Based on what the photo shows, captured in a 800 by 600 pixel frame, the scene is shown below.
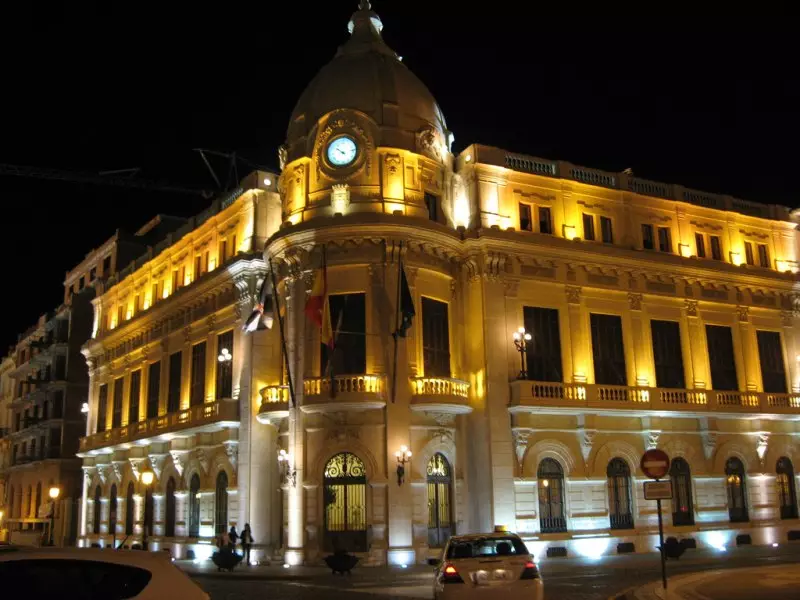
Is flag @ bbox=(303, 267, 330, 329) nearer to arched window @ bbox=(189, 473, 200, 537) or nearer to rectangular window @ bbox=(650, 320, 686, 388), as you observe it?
arched window @ bbox=(189, 473, 200, 537)

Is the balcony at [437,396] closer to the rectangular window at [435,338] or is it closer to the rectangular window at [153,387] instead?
the rectangular window at [435,338]

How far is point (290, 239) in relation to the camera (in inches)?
1395

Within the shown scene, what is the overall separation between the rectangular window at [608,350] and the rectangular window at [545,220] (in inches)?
179

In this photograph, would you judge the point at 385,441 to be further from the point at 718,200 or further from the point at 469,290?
the point at 718,200

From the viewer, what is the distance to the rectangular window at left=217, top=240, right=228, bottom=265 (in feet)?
141

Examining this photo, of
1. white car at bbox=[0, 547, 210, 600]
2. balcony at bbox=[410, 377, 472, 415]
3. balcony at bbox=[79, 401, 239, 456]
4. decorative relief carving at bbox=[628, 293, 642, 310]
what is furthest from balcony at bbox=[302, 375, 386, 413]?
white car at bbox=[0, 547, 210, 600]

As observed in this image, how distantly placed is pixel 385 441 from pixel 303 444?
11.6 ft

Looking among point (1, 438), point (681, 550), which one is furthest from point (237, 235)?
point (1, 438)

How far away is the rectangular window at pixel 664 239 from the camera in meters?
42.1

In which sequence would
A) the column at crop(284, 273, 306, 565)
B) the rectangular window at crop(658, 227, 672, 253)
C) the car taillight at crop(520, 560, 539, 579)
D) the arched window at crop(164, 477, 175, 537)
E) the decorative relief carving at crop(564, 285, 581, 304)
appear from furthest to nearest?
the arched window at crop(164, 477, 175, 537) → the rectangular window at crop(658, 227, 672, 253) → the decorative relief carving at crop(564, 285, 581, 304) → the column at crop(284, 273, 306, 565) → the car taillight at crop(520, 560, 539, 579)

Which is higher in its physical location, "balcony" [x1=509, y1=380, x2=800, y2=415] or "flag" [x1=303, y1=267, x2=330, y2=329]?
"flag" [x1=303, y1=267, x2=330, y2=329]

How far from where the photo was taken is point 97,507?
180 ft

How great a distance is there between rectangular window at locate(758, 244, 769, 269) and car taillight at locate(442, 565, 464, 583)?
36.0 m

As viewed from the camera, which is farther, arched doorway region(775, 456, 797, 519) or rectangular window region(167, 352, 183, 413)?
rectangular window region(167, 352, 183, 413)
